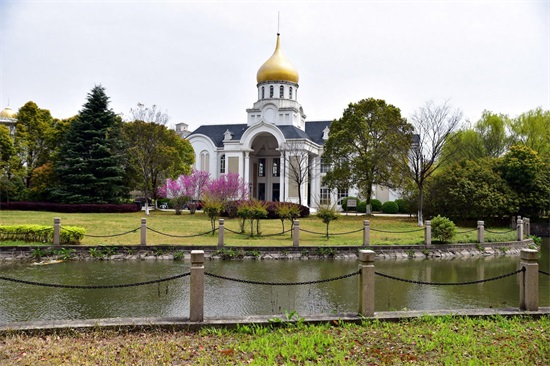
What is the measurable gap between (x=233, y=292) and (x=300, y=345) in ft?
13.9

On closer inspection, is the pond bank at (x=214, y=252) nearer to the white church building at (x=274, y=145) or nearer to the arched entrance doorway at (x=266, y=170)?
the white church building at (x=274, y=145)

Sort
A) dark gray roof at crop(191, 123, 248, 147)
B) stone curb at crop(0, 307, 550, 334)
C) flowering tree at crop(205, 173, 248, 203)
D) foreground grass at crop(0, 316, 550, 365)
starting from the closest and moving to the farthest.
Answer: foreground grass at crop(0, 316, 550, 365)
stone curb at crop(0, 307, 550, 334)
flowering tree at crop(205, 173, 248, 203)
dark gray roof at crop(191, 123, 248, 147)

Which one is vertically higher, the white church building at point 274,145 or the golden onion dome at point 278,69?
the golden onion dome at point 278,69

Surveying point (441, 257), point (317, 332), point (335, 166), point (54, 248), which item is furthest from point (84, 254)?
point (335, 166)

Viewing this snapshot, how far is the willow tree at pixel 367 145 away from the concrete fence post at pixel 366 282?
24.3m

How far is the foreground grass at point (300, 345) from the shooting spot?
5.06m

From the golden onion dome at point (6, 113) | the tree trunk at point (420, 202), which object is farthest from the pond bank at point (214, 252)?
the golden onion dome at point (6, 113)

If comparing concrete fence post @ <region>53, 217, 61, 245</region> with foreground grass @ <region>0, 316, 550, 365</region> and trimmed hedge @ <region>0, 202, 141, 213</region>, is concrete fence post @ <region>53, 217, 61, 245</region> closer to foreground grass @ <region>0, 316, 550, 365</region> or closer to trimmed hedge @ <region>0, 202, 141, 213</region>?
foreground grass @ <region>0, 316, 550, 365</region>

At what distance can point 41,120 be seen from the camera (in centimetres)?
3584

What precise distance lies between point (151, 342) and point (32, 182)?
33.3 meters

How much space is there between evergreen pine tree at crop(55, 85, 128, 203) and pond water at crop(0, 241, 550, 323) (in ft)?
65.2

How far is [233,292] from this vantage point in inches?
376

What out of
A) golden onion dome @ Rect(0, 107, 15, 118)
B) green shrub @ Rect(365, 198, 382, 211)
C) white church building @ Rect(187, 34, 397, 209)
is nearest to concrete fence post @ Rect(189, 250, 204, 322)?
white church building @ Rect(187, 34, 397, 209)

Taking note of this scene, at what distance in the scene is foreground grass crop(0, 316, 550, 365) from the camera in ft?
16.6
